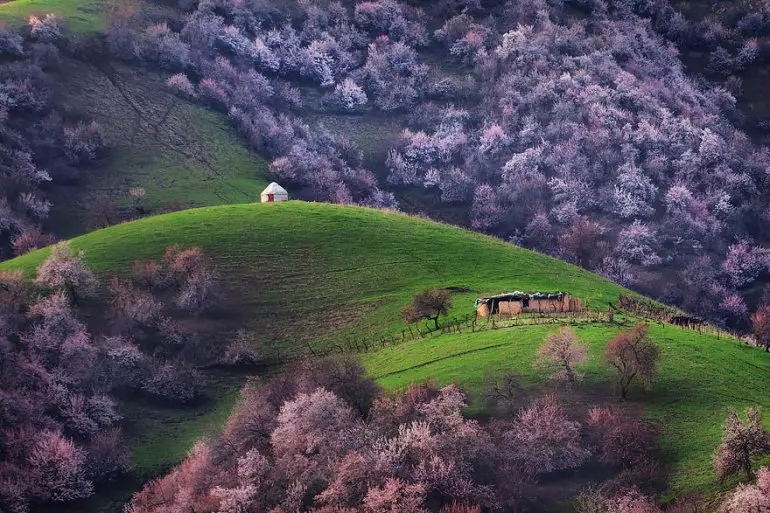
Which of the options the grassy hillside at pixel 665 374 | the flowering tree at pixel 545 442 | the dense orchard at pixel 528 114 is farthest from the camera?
the dense orchard at pixel 528 114

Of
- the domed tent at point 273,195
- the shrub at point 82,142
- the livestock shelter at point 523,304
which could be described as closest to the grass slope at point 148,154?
the shrub at point 82,142

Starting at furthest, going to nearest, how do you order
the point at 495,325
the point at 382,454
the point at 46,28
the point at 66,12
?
the point at 66,12
the point at 46,28
the point at 495,325
the point at 382,454

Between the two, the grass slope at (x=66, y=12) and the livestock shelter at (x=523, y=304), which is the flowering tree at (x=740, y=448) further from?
the grass slope at (x=66, y=12)

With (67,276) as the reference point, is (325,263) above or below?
above

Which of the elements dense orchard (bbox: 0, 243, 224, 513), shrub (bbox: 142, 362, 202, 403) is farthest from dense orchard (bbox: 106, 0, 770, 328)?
shrub (bbox: 142, 362, 202, 403)

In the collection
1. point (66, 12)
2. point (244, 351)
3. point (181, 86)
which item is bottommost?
point (244, 351)

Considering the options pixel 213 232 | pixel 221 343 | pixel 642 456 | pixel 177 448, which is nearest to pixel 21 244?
pixel 213 232

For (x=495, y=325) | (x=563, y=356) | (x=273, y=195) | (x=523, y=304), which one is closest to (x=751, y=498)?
(x=563, y=356)

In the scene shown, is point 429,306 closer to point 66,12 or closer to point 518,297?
point 518,297
